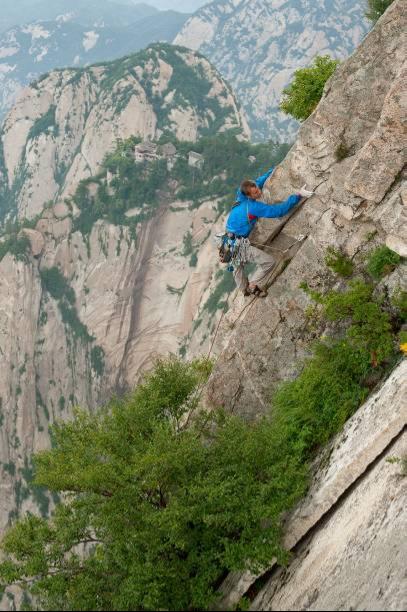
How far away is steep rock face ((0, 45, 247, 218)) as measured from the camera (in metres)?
114

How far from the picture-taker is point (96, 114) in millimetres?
118000

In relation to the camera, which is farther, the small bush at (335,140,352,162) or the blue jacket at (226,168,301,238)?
the small bush at (335,140,352,162)

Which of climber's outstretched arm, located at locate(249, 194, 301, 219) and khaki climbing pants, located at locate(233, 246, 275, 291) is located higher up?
climber's outstretched arm, located at locate(249, 194, 301, 219)

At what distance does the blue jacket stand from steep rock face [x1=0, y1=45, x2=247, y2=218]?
103 m

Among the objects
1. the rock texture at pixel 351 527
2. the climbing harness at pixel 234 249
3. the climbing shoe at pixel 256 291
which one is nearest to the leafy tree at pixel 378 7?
the climbing harness at pixel 234 249

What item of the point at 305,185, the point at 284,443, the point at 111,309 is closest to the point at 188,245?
the point at 111,309

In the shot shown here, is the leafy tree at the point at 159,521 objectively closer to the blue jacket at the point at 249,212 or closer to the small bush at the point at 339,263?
the small bush at the point at 339,263

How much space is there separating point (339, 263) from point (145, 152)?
69368mm

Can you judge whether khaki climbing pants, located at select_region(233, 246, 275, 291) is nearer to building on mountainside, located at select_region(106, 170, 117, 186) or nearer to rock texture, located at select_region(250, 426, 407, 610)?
rock texture, located at select_region(250, 426, 407, 610)

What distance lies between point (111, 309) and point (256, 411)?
54.4 metres

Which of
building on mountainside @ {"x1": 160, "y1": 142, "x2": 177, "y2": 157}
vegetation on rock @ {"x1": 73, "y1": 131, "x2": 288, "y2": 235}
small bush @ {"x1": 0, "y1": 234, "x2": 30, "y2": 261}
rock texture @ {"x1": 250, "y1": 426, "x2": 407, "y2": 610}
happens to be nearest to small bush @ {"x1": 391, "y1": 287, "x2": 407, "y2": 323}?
rock texture @ {"x1": 250, "y1": 426, "x2": 407, "y2": 610}

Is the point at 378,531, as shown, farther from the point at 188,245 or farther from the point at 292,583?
the point at 188,245

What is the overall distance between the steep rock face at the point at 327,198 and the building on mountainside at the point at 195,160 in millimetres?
61123

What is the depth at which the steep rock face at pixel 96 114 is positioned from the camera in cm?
11394
